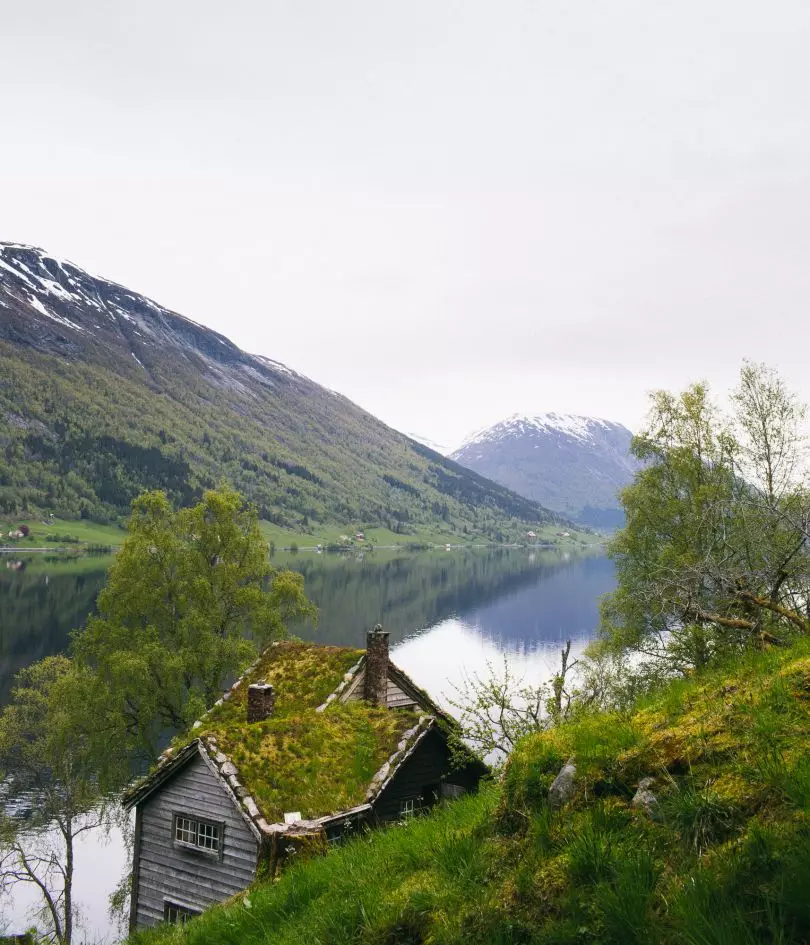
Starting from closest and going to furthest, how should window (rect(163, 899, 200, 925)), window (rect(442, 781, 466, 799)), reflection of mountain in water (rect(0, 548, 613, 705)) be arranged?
window (rect(163, 899, 200, 925)), window (rect(442, 781, 466, 799)), reflection of mountain in water (rect(0, 548, 613, 705))

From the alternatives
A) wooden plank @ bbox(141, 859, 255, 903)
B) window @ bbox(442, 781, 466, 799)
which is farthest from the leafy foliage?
window @ bbox(442, 781, 466, 799)

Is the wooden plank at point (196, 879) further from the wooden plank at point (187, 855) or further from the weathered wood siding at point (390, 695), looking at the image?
the weathered wood siding at point (390, 695)

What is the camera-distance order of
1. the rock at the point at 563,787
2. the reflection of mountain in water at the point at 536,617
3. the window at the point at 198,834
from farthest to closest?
the reflection of mountain in water at the point at 536,617 < the window at the point at 198,834 < the rock at the point at 563,787

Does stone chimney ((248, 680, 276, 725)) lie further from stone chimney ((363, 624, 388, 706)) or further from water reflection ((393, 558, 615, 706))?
water reflection ((393, 558, 615, 706))

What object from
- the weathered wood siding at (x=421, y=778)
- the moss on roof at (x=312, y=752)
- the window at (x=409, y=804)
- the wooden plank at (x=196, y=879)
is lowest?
the wooden plank at (x=196, y=879)

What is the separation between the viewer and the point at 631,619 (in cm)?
3556

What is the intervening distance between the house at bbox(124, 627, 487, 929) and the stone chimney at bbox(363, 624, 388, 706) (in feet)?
3.37

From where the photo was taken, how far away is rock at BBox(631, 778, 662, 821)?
6141mm

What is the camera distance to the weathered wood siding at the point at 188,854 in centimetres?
2250

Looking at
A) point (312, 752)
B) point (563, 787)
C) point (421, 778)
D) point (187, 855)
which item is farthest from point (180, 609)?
point (563, 787)

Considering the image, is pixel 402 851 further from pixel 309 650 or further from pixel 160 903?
pixel 309 650

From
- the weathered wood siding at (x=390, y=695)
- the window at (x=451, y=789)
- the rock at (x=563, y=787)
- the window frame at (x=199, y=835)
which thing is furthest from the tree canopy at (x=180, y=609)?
the rock at (x=563, y=787)

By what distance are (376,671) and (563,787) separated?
23.9 meters

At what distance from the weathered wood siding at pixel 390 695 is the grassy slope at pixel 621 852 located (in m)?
21.0
